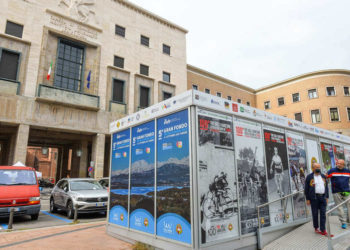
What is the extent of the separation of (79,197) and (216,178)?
23.4 feet

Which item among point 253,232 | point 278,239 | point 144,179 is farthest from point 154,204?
point 278,239

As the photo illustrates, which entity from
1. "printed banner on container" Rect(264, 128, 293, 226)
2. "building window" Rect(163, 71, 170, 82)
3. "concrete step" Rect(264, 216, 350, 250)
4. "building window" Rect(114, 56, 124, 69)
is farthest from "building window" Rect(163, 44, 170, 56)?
"concrete step" Rect(264, 216, 350, 250)

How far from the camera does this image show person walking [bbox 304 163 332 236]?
20.0ft

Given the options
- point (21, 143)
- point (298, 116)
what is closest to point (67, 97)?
point (21, 143)

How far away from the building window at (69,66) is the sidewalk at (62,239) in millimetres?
16144

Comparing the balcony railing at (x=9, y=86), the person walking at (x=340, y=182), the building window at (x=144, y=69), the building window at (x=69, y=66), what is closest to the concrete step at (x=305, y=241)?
the person walking at (x=340, y=182)

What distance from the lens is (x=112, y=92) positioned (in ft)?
76.9

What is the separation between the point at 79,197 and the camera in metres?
10.1

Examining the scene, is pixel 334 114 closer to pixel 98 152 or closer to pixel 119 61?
pixel 119 61

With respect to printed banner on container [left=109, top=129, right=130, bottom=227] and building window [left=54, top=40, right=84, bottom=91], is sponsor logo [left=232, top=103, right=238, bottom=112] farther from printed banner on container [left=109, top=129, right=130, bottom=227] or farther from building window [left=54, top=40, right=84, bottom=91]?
building window [left=54, top=40, right=84, bottom=91]

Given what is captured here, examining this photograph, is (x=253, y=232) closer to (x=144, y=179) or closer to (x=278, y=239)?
(x=278, y=239)

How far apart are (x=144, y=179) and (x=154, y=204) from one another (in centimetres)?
72

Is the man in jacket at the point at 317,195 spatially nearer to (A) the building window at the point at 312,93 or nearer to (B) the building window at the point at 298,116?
(B) the building window at the point at 298,116

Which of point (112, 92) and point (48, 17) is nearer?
point (48, 17)
